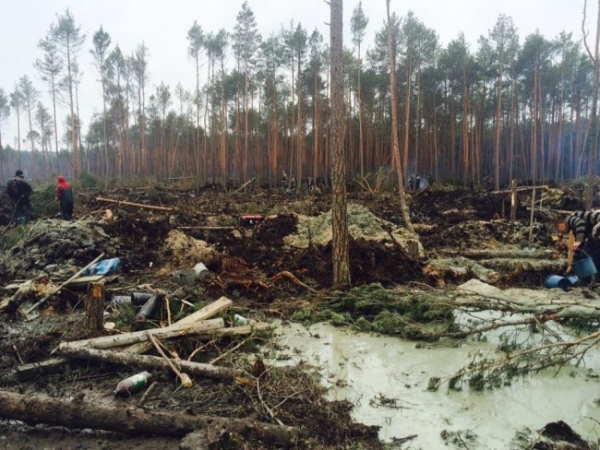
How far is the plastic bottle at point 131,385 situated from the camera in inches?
152

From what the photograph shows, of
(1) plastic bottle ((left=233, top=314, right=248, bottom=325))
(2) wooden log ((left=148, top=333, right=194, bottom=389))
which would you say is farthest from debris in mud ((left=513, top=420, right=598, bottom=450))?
(1) plastic bottle ((left=233, top=314, right=248, bottom=325))

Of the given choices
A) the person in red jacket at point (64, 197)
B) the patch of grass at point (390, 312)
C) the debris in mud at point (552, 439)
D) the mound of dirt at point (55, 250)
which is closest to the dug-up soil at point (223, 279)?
the mound of dirt at point (55, 250)

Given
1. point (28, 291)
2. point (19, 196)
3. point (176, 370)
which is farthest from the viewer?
point (19, 196)

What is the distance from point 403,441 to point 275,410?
1.08 meters

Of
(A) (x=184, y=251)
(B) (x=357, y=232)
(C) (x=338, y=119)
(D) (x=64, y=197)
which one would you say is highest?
(C) (x=338, y=119)

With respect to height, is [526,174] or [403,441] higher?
[526,174]

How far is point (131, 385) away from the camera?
387cm

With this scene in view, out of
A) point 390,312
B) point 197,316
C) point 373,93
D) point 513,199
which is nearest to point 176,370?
point 197,316

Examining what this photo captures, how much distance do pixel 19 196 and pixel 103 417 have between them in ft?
39.8

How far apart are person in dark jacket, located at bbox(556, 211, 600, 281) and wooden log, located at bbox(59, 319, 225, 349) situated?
618cm

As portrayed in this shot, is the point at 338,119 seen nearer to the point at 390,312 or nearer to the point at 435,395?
the point at 390,312

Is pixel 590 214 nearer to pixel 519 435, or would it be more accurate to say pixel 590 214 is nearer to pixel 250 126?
pixel 519 435

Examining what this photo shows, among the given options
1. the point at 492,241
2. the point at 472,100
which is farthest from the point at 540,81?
the point at 492,241

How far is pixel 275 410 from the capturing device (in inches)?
136
